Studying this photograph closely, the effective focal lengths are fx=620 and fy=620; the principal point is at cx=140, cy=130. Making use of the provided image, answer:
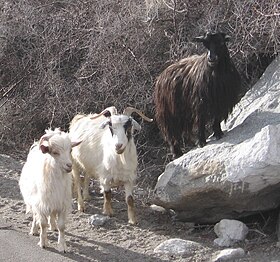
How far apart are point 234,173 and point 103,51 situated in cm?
410

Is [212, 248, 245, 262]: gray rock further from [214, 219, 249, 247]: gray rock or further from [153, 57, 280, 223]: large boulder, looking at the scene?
[153, 57, 280, 223]: large boulder

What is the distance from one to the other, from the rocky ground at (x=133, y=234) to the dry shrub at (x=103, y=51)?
4.51ft

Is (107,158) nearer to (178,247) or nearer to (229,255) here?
(178,247)

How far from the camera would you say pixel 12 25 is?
35.9ft

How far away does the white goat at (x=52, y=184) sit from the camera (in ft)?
21.1

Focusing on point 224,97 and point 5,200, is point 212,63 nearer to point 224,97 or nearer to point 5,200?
point 224,97

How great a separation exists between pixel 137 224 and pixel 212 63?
202cm

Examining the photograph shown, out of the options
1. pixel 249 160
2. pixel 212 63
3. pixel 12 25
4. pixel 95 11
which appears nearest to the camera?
pixel 249 160

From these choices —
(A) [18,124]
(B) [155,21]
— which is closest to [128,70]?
(B) [155,21]

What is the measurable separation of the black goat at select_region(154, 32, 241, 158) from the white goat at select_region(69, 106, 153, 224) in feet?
1.25

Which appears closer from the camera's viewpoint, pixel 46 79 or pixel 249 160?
pixel 249 160

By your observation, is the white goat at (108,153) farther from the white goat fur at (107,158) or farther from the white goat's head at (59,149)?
the white goat's head at (59,149)

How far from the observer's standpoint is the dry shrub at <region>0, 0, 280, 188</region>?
8703mm

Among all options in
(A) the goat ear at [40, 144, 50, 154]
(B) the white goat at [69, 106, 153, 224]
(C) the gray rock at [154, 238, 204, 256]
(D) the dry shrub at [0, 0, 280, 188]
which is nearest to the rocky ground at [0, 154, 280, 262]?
(C) the gray rock at [154, 238, 204, 256]
